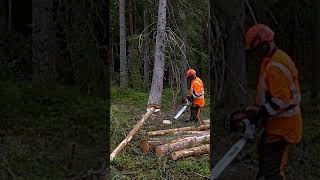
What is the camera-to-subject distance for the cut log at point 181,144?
6879mm

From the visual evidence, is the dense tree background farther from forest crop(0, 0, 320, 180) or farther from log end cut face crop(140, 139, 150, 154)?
log end cut face crop(140, 139, 150, 154)

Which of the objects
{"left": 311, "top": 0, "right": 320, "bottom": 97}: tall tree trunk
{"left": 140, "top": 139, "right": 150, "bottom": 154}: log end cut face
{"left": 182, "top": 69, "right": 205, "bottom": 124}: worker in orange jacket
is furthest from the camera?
{"left": 182, "top": 69, "right": 205, "bottom": 124}: worker in orange jacket

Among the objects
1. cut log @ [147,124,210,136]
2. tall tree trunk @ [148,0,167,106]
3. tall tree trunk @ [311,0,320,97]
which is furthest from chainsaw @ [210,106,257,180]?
tall tree trunk @ [148,0,167,106]

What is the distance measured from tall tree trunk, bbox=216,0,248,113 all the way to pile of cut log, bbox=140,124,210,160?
3379 millimetres

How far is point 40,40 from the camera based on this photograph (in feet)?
18.0

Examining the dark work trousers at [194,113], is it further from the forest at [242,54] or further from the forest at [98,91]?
the forest at [242,54]

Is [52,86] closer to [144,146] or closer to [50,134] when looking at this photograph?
[50,134]

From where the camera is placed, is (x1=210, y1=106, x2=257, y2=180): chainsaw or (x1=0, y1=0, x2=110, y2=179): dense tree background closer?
(x1=210, y1=106, x2=257, y2=180): chainsaw

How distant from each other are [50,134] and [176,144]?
2.01 m

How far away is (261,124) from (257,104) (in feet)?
0.49

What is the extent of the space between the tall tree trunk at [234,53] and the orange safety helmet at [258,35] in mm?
100

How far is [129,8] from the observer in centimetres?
1720

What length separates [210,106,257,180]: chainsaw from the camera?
3133mm

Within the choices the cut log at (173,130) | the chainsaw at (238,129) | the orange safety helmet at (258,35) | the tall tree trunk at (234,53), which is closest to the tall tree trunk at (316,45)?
the tall tree trunk at (234,53)
